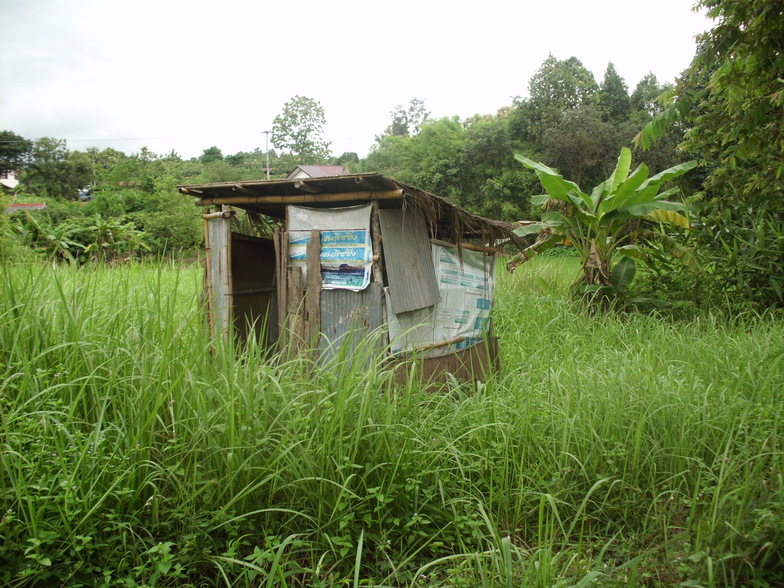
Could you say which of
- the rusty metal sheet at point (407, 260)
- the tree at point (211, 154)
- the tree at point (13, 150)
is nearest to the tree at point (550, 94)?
the rusty metal sheet at point (407, 260)

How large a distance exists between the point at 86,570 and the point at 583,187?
28661 mm

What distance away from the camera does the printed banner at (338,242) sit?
5.18 meters

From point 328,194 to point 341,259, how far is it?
617 millimetres

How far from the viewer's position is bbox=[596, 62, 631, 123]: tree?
29.5 metres

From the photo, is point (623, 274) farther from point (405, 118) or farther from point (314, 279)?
point (405, 118)

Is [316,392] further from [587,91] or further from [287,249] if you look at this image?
[587,91]

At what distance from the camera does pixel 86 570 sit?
2.12 meters

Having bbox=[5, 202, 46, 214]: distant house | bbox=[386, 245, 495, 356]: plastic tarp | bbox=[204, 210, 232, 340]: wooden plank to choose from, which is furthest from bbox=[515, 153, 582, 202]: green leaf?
bbox=[5, 202, 46, 214]: distant house

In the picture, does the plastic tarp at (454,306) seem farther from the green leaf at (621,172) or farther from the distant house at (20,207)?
the distant house at (20,207)

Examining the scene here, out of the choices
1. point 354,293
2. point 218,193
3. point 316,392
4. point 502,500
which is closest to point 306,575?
point 316,392

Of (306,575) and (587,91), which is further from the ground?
(587,91)

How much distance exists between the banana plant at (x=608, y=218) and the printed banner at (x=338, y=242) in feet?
12.9

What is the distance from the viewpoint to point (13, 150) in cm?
3178

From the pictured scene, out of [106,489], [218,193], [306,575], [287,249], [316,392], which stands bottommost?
[306,575]
